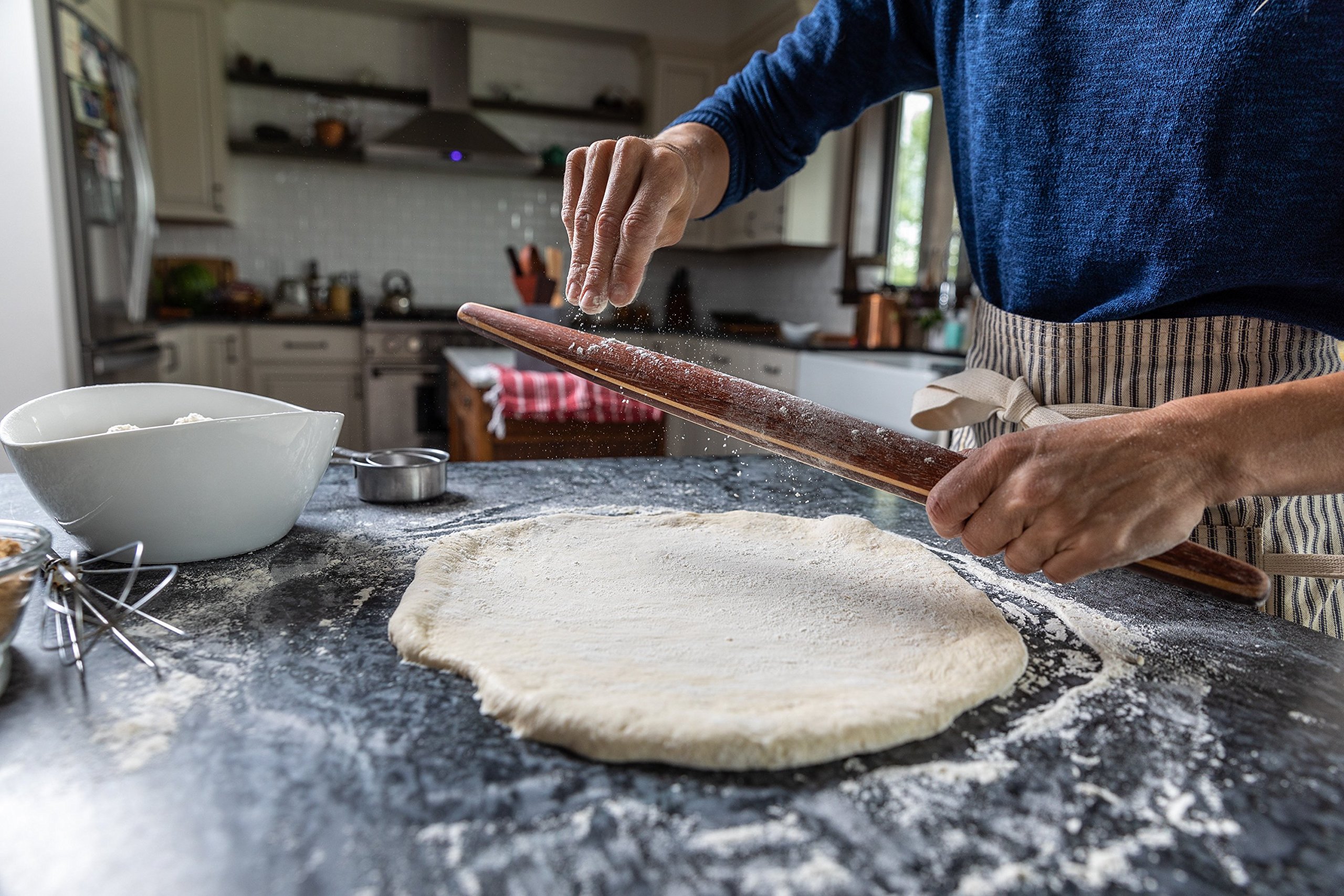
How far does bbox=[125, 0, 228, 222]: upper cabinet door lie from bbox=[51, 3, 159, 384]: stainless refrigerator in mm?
658

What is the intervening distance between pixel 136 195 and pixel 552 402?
6.71ft

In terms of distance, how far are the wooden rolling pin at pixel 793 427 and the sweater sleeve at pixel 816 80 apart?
42 cm

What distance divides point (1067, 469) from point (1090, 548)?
58mm

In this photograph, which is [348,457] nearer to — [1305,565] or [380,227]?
[1305,565]

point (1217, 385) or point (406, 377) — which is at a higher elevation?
point (1217, 385)

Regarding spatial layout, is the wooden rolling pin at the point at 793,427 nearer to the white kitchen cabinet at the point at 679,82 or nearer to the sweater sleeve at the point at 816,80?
the sweater sleeve at the point at 816,80

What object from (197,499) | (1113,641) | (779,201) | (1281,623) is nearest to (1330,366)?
(1281,623)

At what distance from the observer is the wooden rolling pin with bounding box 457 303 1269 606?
0.59 metres

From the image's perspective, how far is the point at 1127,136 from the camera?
819 millimetres

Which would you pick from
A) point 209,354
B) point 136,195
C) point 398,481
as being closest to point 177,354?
point 209,354

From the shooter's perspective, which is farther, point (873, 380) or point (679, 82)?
point (679, 82)

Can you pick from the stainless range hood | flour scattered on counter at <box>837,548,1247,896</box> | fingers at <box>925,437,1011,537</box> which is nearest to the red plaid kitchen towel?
fingers at <box>925,437,1011,537</box>

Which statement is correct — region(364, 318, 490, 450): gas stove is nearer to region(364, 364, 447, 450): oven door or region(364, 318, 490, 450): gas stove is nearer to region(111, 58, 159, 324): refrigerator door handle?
region(364, 364, 447, 450): oven door

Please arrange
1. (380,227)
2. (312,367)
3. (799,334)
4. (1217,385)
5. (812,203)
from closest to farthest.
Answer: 1. (1217,385)
2. (799,334)
3. (812,203)
4. (312,367)
5. (380,227)
